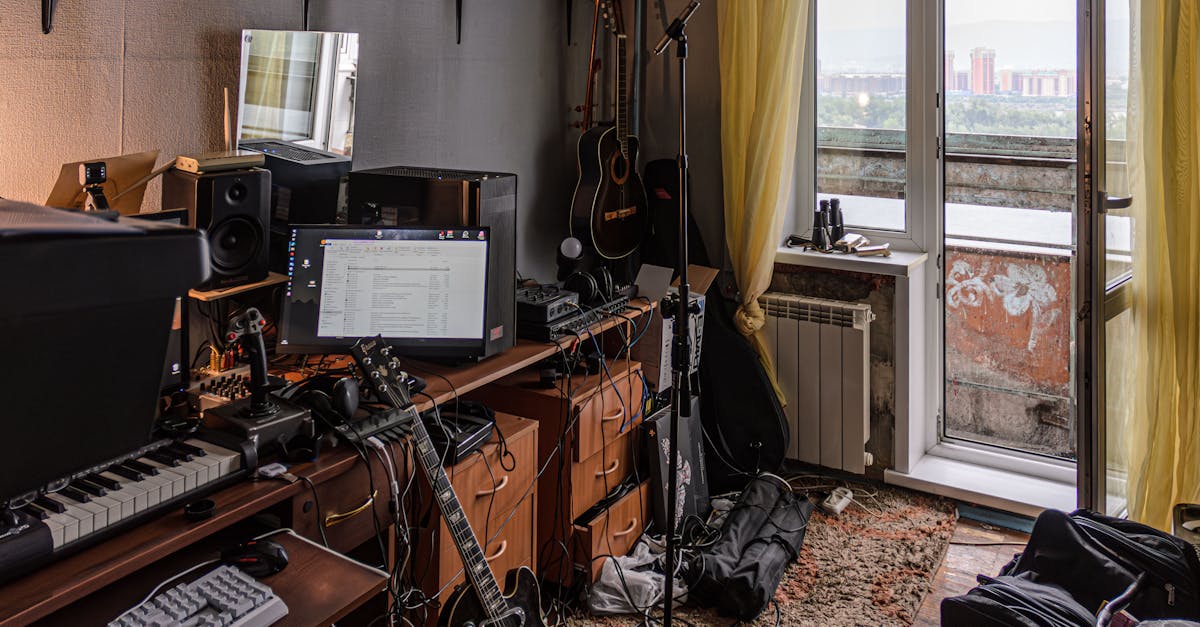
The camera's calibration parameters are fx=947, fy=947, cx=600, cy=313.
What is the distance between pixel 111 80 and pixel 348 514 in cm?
111

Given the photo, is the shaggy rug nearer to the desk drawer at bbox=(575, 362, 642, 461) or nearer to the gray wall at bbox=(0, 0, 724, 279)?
the desk drawer at bbox=(575, 362, 642, 461)

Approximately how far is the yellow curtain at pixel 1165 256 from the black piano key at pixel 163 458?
263 centimetres

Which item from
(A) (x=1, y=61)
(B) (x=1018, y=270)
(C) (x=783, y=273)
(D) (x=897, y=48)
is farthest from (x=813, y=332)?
(A) (x=1, y=61)

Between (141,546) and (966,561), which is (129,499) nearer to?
(141,546)

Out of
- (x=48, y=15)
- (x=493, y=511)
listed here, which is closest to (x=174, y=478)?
(x=493, y=511)

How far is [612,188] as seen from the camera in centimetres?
344

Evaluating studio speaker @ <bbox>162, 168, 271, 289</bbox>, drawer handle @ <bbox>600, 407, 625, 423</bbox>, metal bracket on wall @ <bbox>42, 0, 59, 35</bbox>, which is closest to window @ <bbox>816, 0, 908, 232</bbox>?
drawer handle @ <bbox>600, 407, 625, 423</bbox>

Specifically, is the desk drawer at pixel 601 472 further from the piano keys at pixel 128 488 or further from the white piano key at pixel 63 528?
the white piano key at pixel 63 528

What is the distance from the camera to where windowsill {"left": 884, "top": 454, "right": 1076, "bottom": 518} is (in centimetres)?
339

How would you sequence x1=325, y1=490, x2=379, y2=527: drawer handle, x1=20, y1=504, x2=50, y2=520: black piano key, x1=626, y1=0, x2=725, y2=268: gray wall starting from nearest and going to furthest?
x1=20, y1=504, x2=50, y2=520: black piano key, x1=325, y1=490, x2=379, y2=527: drawer handle, x1=626, y1=0, x2=725, y2=268: gray wall

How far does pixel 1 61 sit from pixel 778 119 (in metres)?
2.44

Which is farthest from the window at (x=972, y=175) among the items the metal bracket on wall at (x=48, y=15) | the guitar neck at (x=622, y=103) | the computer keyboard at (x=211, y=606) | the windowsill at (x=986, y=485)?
the computer keyboard at (x=211, y=606)

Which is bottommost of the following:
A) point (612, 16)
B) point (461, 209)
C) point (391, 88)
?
point (461, 209)

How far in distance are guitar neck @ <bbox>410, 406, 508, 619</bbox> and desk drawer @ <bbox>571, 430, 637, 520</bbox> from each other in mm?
682
